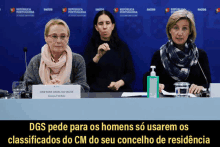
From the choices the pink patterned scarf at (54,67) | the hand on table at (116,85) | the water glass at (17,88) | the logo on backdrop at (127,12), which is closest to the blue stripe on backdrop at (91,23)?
the logo on backdrop at (127,12)

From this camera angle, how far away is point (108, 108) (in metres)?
1.36

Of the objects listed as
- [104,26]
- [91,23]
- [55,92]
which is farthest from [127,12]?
[55,92]

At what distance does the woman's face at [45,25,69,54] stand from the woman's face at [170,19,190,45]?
55.0 inches

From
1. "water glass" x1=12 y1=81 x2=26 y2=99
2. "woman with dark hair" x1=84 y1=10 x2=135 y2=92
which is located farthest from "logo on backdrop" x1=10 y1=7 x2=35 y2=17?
"water glass" x1=12 y1=81 x2=26 y2=99

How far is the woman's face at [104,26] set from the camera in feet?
9.84

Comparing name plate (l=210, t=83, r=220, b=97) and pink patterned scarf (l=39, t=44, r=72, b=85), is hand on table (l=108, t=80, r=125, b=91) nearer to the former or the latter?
pink patterned scarf (l=39, t=44, r=72, b=85)

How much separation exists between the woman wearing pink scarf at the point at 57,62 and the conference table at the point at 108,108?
1.36 m

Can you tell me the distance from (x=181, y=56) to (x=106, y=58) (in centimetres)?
95

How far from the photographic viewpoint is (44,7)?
311cm

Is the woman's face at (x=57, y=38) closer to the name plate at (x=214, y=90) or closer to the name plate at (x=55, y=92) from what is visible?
the name plate at (x=55, y=92)

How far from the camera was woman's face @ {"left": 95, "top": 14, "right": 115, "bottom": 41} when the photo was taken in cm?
300

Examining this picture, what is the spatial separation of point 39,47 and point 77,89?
6.19 feet

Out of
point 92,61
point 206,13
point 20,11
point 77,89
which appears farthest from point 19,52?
point 206,13
